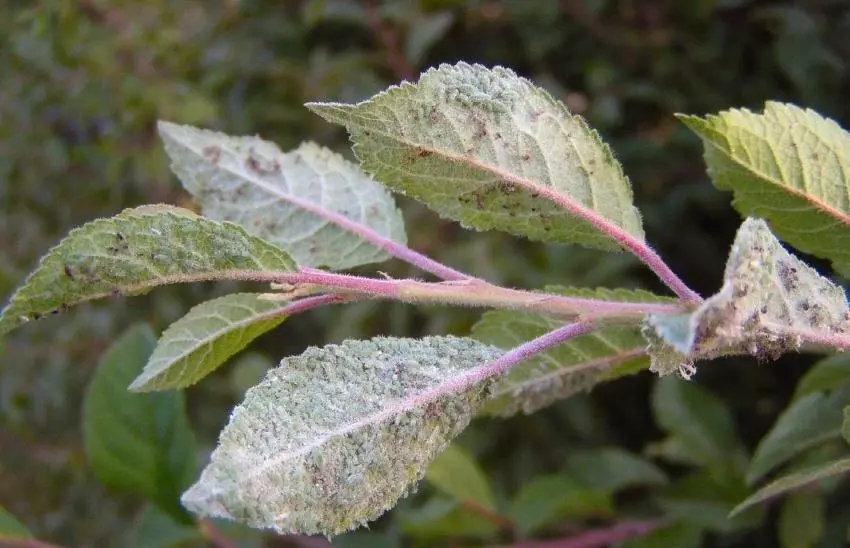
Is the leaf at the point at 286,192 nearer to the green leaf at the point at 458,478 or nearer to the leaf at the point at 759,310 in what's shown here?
the leaf at the point at 759,310

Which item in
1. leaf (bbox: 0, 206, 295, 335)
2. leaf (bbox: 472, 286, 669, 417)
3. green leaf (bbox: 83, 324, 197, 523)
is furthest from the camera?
green leaf (bbox: 83, 324, 197, 523)

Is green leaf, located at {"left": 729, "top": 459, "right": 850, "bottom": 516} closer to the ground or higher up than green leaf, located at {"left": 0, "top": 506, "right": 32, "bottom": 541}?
higher up

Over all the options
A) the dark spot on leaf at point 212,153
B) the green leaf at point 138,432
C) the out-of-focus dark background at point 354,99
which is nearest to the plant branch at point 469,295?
the dark spot on leaf at point 212,153

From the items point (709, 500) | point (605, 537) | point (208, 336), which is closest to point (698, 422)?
point (709, 500)

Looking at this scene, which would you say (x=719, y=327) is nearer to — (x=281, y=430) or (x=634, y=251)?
(x=634, y=251)

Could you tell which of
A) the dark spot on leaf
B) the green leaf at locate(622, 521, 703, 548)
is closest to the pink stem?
the green leaf at locate(622, 521, 703, 548)

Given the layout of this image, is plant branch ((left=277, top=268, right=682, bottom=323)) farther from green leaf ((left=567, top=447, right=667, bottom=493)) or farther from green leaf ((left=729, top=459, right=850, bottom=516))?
green leaf ((left=567, top=447, right=667, bottom=493))

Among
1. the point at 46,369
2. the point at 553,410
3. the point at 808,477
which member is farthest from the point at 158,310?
the point at 808,477
